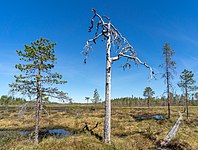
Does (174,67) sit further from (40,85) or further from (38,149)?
(38,149)

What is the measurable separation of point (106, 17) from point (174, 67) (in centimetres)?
2148

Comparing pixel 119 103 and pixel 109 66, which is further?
pixel 119 103

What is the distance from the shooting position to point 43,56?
13.7 m

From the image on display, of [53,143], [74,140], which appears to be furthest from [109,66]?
[53,143]

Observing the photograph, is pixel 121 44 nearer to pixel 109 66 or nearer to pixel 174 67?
pixel 109 66

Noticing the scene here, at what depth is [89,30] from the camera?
11.2 m

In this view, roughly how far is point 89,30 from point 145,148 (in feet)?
26.8

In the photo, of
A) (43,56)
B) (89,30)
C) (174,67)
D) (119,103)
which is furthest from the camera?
(119,103)

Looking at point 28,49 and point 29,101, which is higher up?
point 28,49

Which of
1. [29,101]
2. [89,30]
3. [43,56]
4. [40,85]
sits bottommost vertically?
[29,101]

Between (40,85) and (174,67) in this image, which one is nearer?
(40,85)

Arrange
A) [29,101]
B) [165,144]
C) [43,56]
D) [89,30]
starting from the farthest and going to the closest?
[43,56], [29,101], [89,30], [165,144]

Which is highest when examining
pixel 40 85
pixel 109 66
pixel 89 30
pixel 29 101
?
pixel 89 30

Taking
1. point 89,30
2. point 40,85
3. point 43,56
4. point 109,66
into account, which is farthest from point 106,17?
point 40,85
